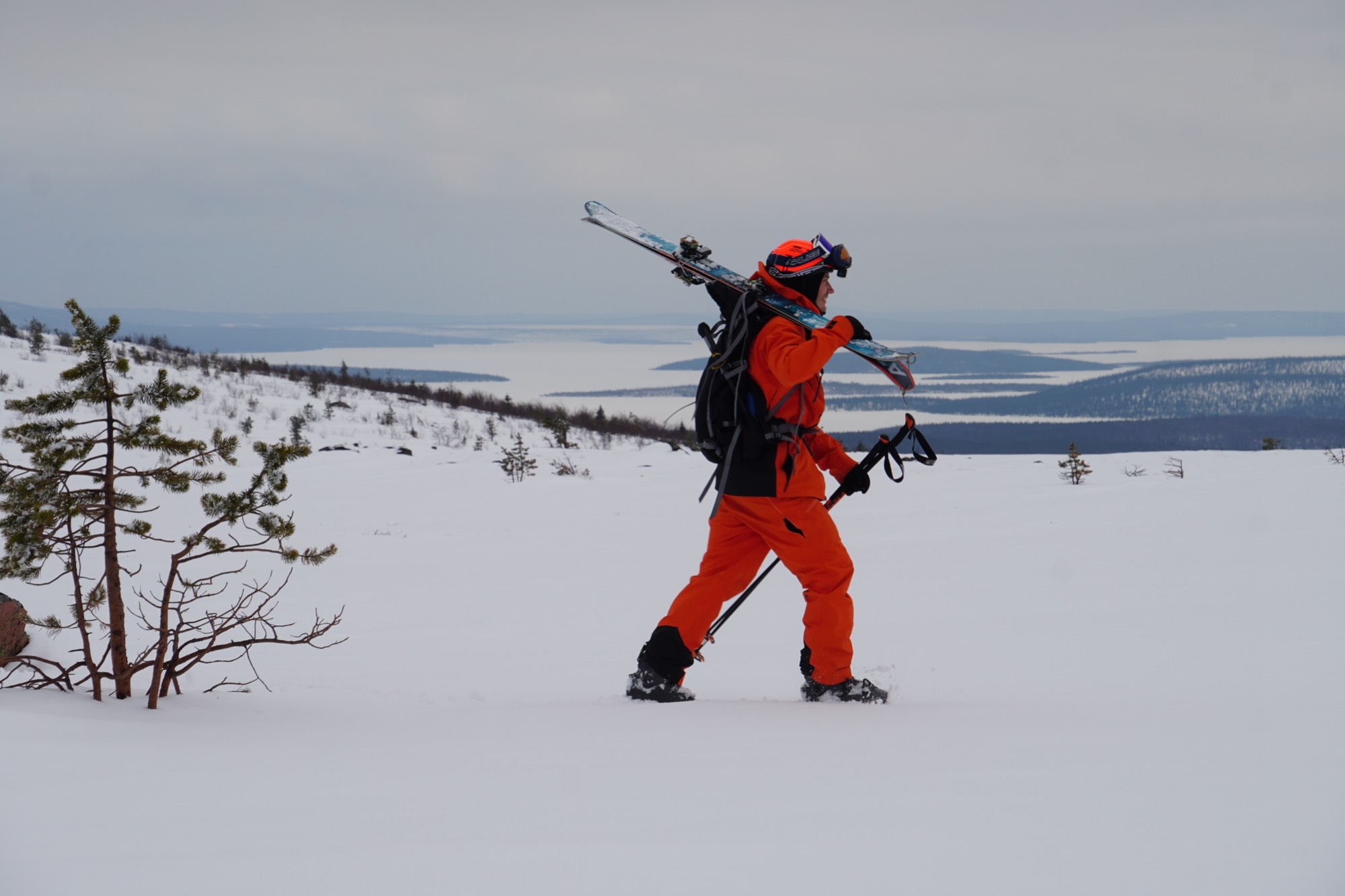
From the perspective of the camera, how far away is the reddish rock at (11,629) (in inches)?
164

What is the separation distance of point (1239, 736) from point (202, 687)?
5250 mm

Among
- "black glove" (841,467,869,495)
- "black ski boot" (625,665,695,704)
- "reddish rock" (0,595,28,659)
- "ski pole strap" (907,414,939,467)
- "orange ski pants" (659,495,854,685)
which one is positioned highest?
"ski pole strap" (907,414,939,467)

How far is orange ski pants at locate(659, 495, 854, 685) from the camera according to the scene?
426 cm

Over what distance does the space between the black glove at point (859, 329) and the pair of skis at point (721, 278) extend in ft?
0.08

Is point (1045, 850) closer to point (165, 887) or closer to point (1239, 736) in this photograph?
point (1239, 736)

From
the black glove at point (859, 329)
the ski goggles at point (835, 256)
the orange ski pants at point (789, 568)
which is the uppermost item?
the ski goggles at point (835, 256)

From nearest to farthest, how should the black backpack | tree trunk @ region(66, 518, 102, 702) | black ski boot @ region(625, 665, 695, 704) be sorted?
tree trunk @ region(66, 518, 102, 702)
the black backpack
black ski boot @ region(625, 665, 695, 704)

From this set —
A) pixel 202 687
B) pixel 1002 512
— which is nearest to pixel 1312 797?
pixel 202 687

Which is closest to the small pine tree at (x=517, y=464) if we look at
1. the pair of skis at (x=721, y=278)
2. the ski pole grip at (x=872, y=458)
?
the pair of skis at (x=721, y=278)

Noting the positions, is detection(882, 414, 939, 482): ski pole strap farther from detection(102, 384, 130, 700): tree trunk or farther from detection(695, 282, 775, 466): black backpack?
detection(102, 384, 130, 700): tree trunk

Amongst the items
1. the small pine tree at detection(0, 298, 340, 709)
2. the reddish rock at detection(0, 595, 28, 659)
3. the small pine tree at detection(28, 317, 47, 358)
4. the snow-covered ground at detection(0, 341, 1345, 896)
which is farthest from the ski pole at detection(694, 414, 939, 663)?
the small pine tree at detection(28, 317, 47, 358)

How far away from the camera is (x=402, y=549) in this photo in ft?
36.1

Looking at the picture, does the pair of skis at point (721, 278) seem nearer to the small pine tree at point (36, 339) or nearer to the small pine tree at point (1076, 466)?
the small pine tree at point (1076, 466)

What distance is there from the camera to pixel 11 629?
169 inches
